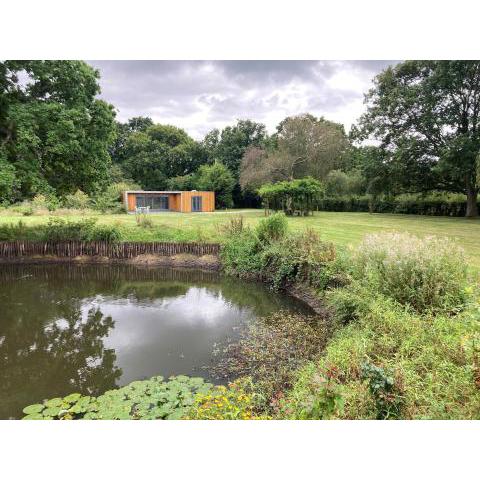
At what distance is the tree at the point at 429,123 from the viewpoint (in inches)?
580

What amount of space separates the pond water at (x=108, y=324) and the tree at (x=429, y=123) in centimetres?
1190

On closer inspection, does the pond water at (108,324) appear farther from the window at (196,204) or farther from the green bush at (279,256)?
the window at (196,204)

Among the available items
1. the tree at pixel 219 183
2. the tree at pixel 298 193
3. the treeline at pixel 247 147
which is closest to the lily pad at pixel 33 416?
the treeline at pixel 247 147

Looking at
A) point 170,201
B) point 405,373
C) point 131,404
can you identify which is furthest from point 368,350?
point 170,201

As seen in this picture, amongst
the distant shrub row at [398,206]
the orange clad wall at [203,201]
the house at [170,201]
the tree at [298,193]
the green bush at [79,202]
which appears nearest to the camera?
the green bush at [79,202]

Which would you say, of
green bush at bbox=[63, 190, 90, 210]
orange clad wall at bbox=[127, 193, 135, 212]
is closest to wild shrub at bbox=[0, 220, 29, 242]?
green bush at bbox=[63, 190, 90, 210]

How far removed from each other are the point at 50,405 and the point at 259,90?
5011mm

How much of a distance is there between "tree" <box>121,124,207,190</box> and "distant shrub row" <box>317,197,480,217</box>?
1627cm

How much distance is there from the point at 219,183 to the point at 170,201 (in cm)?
481

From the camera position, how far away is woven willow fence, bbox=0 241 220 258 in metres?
12.5

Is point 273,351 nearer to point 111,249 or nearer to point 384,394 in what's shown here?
point 384,394

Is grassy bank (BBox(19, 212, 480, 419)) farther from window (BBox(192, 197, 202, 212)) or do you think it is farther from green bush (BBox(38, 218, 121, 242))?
window (BBox(192, 197, 202, 212))

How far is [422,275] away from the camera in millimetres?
4641

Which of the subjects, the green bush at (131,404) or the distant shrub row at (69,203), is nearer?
the green bush at (131,404)
